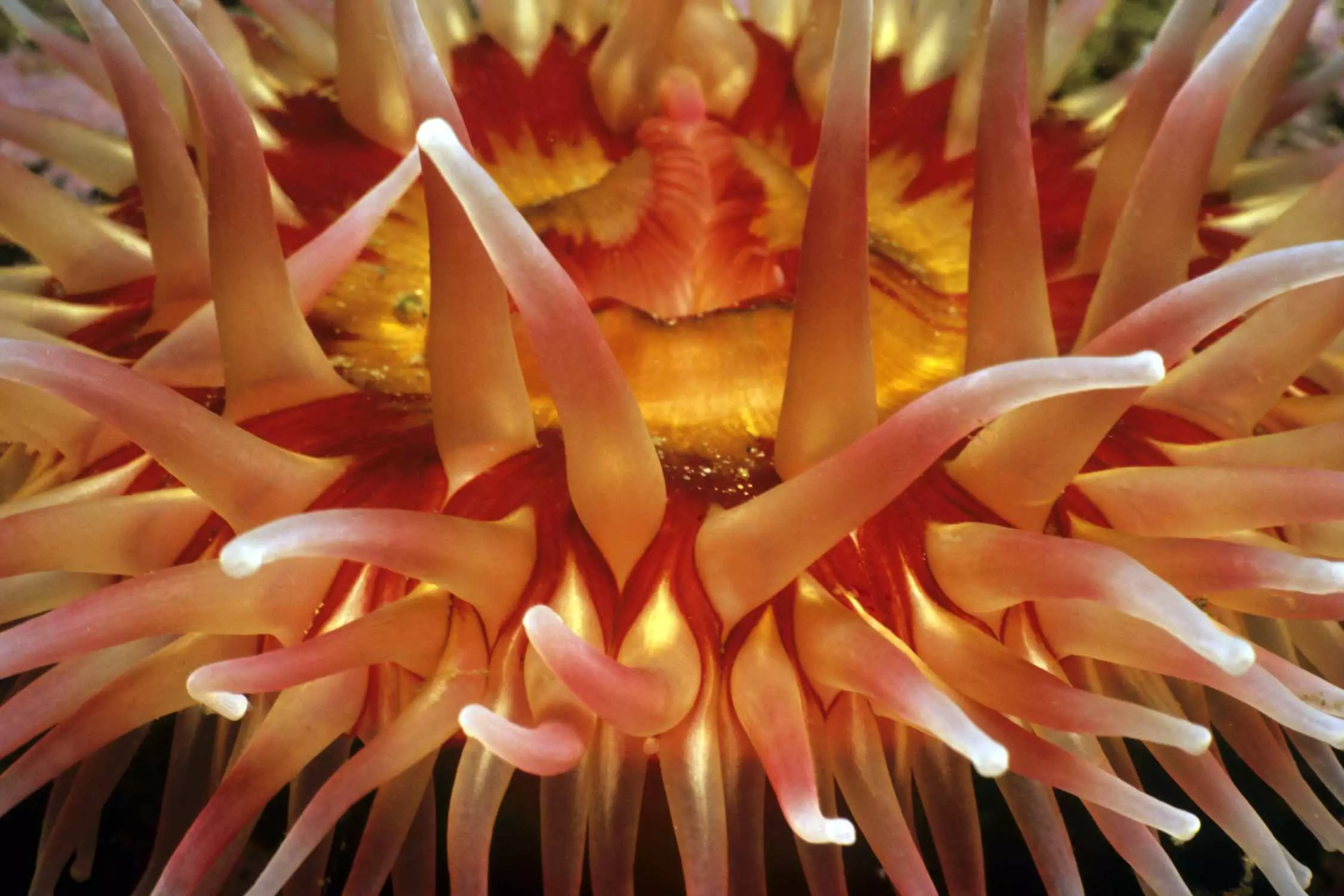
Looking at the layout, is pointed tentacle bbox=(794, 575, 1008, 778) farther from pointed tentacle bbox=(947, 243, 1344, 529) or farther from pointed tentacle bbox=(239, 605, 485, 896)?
pointed tentacle bbox=(239, 605, 485, 896)

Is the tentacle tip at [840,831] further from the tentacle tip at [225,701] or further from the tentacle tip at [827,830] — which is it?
the tentacle tip at [225,701]

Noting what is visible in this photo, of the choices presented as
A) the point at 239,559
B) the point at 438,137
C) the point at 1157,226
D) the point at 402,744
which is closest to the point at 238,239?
the point at 438,137

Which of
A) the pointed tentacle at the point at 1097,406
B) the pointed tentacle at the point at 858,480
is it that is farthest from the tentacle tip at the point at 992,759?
the pointed tentacle at the point at 1097,406

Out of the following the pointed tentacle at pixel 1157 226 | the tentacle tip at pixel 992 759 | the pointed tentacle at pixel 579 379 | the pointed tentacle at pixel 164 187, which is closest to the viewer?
the tentacle tip at pixel 992 759

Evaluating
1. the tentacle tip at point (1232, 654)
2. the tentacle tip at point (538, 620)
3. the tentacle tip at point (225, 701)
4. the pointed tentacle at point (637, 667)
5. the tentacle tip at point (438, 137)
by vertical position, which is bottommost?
the tentacle tip at point (1232, 654)

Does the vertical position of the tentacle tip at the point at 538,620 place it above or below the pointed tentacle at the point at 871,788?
above

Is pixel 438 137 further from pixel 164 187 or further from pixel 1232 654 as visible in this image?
pixel 1232 654

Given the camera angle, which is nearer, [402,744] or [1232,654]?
[1232,654]

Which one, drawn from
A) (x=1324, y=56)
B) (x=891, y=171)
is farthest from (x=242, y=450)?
(x=1324, y=56)

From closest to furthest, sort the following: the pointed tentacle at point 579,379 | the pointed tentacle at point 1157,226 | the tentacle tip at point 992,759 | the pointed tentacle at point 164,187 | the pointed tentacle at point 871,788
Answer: the tentacle tip at point 992,759, the pointed tentacle at point 579,379, the pointed tentacle at point 871,788, the pointed tentacle at point 1157,226, the pointed tentacle at point 164,187
